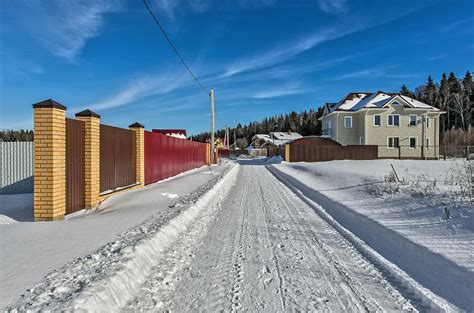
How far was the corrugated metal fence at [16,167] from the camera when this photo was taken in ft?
37.6

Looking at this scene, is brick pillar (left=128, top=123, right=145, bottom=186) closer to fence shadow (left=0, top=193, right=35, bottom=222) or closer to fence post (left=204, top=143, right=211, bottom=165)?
fence shadow (left=0, top=193, right=35, bottom=222)

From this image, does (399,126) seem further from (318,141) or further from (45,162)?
(45,162)

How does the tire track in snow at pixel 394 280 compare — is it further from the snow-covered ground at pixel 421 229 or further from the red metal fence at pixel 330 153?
the red metal fence at pixel 330 153

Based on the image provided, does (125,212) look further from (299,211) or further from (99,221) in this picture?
(299,211)

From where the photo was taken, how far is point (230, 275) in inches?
151

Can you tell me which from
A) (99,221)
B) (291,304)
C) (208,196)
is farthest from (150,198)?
(291,304)

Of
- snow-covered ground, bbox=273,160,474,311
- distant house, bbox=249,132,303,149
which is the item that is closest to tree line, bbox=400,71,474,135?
distant house, bbox=249,132,303,149

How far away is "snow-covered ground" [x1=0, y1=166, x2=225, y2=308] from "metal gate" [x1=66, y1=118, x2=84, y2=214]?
0.30m

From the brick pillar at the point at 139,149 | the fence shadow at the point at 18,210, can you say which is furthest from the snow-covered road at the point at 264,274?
the brick pillar at the point at 139,149

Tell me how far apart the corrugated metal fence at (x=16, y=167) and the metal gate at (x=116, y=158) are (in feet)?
15.0

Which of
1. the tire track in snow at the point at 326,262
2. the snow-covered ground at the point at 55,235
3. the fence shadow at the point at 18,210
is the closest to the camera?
the tire track in snow at the point at 326,262

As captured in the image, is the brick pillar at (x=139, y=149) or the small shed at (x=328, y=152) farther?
the small shed at (x=328, y=152)

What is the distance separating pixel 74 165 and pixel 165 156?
8530 millimetres

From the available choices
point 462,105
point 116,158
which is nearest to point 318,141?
point 116,158
